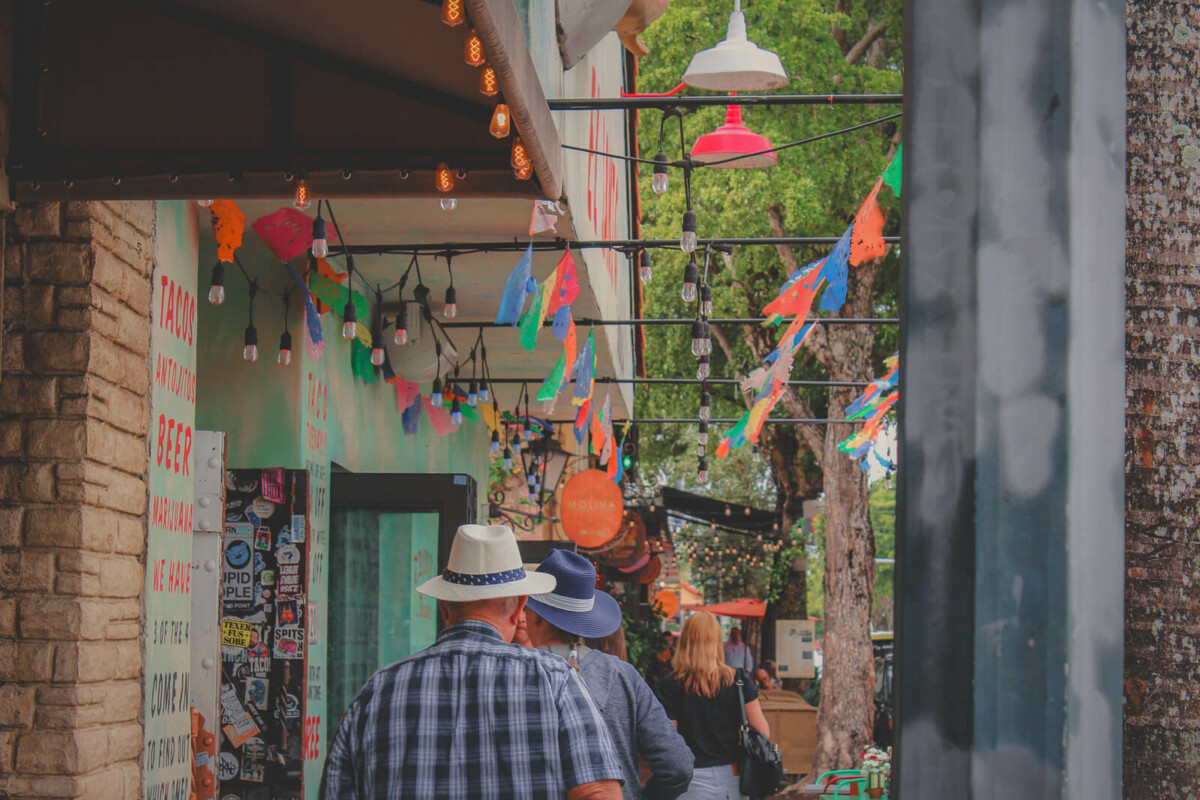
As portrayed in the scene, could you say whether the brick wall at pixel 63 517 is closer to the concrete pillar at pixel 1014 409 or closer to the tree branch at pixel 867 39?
the concrete pillar at pixel 1014 409

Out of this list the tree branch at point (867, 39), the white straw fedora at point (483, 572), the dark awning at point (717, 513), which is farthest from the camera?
the dark awning at point (717, 513)

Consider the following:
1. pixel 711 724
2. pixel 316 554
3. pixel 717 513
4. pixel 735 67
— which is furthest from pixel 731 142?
pixel 717 513

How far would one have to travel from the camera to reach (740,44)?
26.3 ft

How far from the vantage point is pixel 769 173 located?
1697 centimetres

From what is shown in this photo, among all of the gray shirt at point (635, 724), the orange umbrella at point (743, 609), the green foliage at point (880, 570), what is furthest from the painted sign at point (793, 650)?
the green foliage at point (880, 570)

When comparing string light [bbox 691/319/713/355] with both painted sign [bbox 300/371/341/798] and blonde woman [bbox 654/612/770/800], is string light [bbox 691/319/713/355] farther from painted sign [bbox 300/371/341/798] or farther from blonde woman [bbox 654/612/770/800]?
blonde woman [bbox 654/612/770/800]

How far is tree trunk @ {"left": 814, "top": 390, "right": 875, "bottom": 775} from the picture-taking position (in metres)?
16.5

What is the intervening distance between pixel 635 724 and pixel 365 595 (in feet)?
16.7

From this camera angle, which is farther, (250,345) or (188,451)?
(250,345)

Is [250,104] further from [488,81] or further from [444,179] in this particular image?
[488,81]

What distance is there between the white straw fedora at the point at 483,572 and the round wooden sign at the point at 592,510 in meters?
11.0

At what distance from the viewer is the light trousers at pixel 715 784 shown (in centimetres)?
641

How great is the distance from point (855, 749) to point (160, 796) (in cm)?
1298

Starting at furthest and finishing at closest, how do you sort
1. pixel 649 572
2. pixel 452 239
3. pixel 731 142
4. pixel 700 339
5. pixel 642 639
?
pixel 649 572
pixel 642 639
pixel 700 339
pixel 731 142
pixel 452 239
